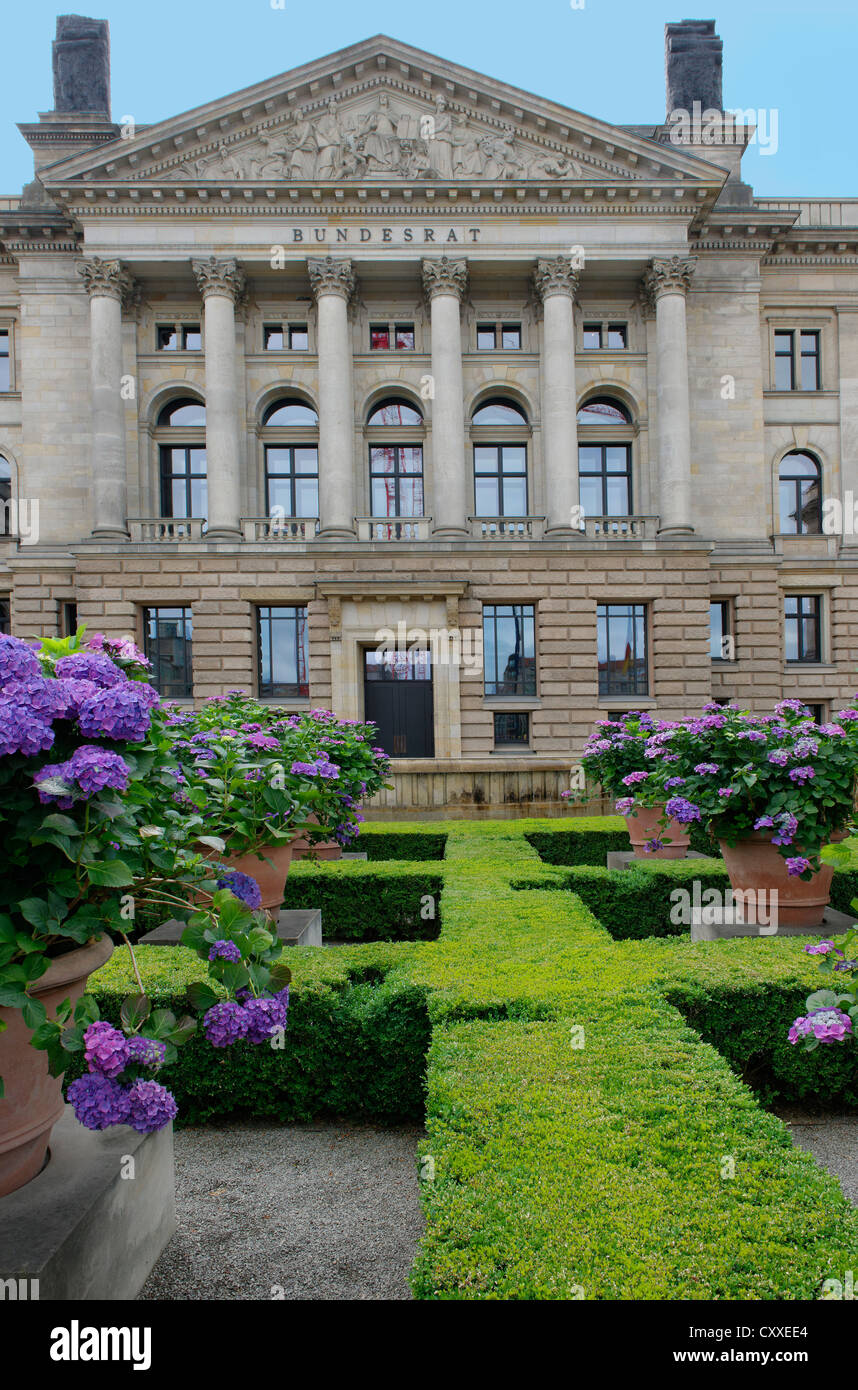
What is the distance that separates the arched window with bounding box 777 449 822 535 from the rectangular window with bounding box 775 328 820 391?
2.52 metres

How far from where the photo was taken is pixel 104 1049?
2.72 metres

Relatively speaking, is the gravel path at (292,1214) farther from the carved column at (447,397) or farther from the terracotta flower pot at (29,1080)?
the carved column at (447,397)

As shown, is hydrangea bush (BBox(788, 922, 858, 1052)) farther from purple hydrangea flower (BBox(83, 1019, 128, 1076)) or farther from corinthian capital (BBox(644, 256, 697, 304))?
corinthian capital (BBox(644, 256, 697, 304))

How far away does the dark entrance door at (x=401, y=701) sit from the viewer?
26531 mm

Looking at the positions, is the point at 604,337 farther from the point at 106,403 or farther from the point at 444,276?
the point at 106,403

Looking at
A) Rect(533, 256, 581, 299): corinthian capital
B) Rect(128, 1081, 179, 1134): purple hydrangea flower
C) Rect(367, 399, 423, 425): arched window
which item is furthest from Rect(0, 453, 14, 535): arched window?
Rect(128, 1081, 179, 1134): purple hydrangea flower

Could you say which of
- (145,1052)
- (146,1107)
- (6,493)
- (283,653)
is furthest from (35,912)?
(6,493)

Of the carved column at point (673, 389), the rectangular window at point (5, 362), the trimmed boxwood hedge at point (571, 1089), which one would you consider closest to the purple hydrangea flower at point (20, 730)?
the trimmed boxwood hedge at point (571, 1089)

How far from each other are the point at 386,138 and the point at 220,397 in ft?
32.7

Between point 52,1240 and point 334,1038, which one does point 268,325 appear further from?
point 52,1240

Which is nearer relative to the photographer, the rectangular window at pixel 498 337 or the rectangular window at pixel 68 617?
the rectangular window at pixel 68 617

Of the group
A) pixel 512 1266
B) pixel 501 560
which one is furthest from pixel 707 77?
pixel 512 1266

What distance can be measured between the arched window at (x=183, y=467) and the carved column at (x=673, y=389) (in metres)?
15.8

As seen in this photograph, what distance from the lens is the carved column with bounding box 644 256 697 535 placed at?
2644cm
